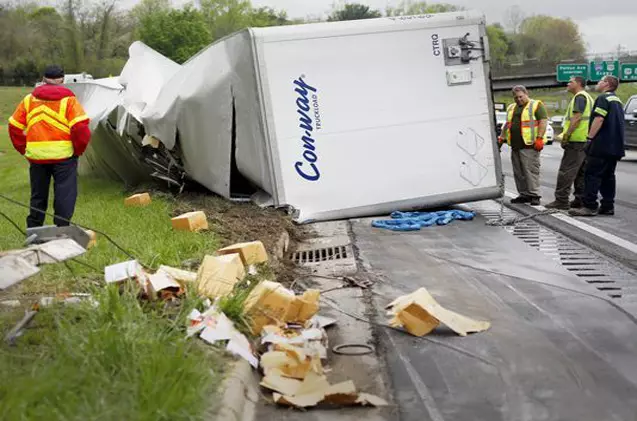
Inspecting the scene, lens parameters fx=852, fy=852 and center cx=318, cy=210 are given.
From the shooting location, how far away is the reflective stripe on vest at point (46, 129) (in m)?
8.78

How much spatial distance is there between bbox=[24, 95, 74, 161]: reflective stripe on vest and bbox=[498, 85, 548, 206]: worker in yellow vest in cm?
672

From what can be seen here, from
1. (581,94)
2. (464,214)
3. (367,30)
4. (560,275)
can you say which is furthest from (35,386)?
(581,94)

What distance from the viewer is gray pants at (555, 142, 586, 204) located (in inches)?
486

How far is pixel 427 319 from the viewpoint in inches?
227

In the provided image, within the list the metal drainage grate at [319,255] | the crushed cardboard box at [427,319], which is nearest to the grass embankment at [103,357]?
the crushed cardboard box at [427,319]

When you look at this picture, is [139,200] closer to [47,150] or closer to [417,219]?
[47,150]

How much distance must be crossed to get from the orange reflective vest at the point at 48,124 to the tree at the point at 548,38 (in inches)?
4613

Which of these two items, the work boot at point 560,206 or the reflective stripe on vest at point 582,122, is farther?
the work boot at point 560,206

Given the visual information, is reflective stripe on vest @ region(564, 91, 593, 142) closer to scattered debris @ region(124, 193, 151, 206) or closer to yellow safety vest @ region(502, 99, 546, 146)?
yellow safety vest @ region(502, 99, 546, 146)

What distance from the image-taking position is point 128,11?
325ft

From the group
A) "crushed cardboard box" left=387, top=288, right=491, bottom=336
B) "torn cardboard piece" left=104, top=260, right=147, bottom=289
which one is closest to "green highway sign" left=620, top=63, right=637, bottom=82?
"crushed cardboard box" left=387, top=288, right=491, bottom=336

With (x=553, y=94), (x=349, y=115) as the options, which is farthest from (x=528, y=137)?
(x=553, y=94)

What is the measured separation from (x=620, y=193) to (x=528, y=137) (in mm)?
2760

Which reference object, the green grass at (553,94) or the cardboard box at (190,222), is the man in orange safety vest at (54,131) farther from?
the green grass at (553,94)
